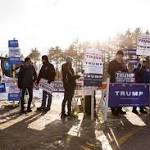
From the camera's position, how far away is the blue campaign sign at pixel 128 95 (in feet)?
47.8

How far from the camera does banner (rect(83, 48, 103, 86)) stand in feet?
45.8

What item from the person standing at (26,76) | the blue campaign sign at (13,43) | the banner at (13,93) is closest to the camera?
the person standing at (26,76)

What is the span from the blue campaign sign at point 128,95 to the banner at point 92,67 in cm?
53

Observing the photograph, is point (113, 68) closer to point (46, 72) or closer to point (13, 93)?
point (46, 72)

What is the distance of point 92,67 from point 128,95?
5.45 feet

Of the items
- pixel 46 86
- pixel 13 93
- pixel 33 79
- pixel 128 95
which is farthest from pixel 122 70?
pixel 13 93

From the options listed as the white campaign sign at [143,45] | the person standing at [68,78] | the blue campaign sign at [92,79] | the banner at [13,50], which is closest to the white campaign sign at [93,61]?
the blue campaign sign at [92,79]

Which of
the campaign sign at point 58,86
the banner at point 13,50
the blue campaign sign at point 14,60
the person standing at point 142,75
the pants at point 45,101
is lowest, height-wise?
the pants at point 45,101

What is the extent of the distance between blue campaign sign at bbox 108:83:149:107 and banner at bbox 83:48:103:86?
530 mm

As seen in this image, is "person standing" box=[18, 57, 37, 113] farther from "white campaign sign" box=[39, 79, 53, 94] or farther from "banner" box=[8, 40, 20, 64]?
"banner" box=[8, 40, 20, 64]

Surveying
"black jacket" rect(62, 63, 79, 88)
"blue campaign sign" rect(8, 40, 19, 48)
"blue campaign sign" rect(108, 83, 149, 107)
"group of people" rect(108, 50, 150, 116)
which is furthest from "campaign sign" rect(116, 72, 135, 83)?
"blue campaign sign" rect(8, 40, 19, 48)

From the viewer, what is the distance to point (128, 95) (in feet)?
48.9

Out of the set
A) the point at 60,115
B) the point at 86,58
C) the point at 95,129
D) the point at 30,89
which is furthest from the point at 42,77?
the point at 95,129

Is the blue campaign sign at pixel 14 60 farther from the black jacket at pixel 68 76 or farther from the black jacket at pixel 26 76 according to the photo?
the black jacket at pixel 68 76
